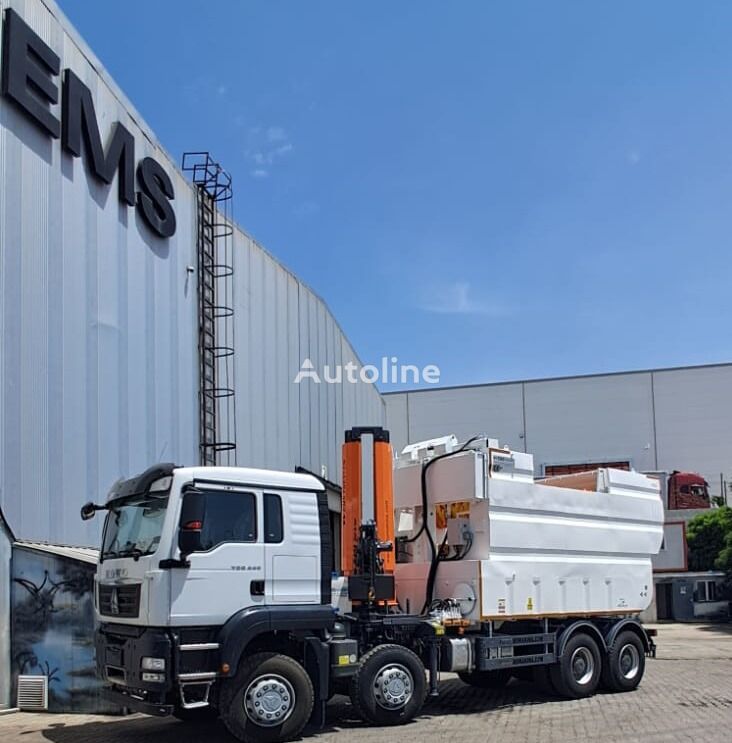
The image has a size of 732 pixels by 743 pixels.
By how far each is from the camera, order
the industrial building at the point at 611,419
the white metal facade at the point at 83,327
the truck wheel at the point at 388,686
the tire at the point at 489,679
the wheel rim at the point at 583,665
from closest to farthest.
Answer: the truck wheel at the point at 388,686 → the wheel rim at the point at 583,665 → the white metal facade at the point at 83,327 → the tire at the point at 489,679 → the industrial building at the point at 611,419

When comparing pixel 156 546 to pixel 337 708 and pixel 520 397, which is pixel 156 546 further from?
pixel 520 397

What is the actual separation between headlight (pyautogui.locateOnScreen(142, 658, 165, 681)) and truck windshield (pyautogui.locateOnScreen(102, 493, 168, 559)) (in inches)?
41.0

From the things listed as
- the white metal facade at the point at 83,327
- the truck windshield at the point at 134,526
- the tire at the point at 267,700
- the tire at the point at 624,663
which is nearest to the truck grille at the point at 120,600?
the truck windshield at the point at 134,526

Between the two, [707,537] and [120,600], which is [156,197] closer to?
[120,600]

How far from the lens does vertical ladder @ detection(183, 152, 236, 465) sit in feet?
62.7

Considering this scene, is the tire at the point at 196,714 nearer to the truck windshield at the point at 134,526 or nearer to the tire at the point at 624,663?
the truck windshield at the point at 134,526

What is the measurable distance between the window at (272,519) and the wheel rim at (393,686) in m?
2.12

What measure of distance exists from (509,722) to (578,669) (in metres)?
2.09

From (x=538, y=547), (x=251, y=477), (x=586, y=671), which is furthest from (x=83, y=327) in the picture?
(x=586, y=671)

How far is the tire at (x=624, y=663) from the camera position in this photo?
12.7 meters

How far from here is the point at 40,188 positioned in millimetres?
13703

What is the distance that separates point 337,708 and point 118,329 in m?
7.55

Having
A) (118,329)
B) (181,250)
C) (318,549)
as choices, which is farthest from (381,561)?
(181,250)

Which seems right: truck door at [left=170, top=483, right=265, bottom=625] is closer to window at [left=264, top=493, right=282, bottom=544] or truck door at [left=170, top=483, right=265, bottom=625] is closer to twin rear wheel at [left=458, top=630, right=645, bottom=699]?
window at [left=264, top=493, right=282, bottom=544]
